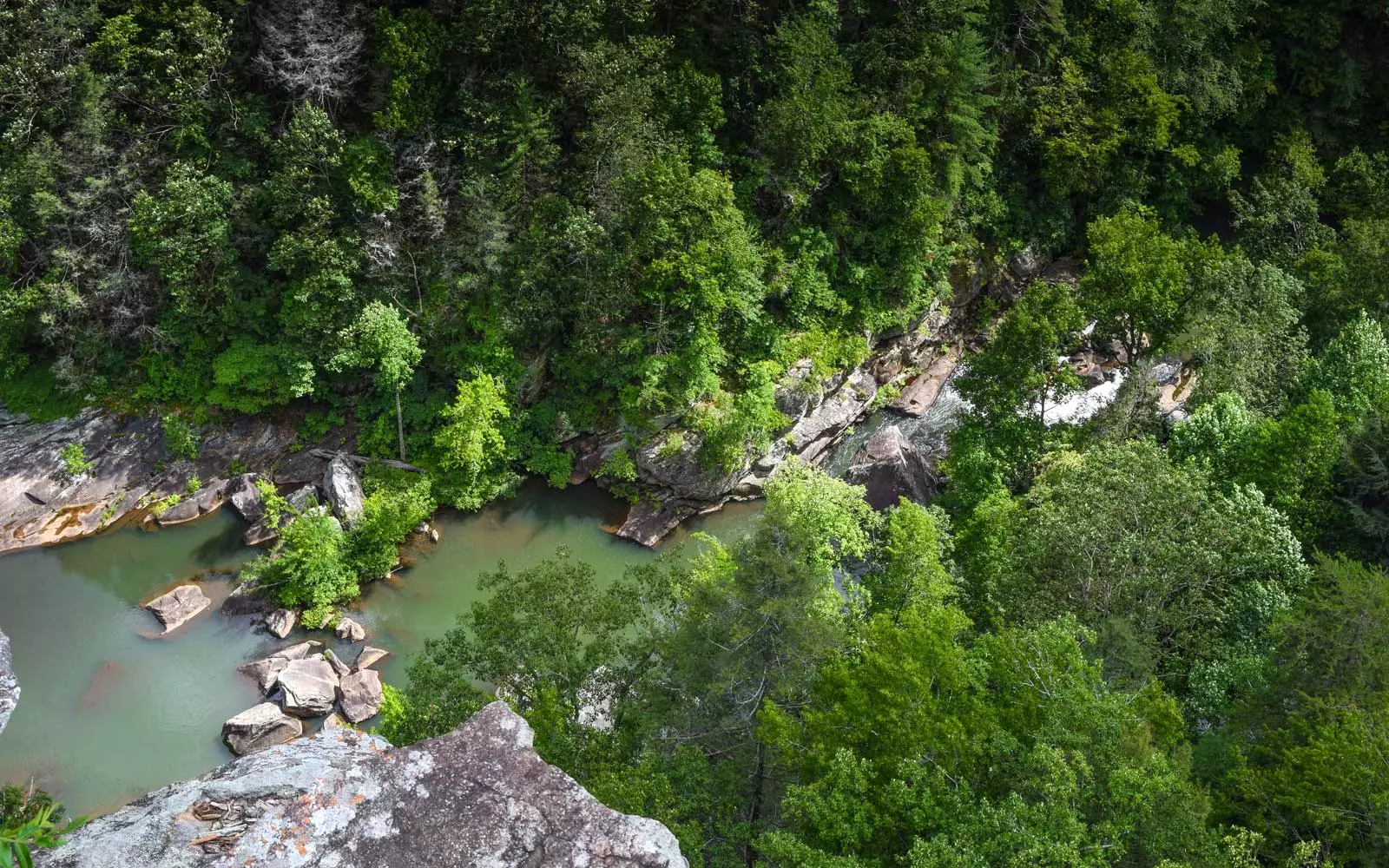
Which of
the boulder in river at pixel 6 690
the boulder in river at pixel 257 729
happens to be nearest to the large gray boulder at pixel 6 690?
the boulder in river at pixel 6 690

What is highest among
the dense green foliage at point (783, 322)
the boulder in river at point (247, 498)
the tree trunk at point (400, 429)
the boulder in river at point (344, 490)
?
the dense green foliage at point (783, 322)

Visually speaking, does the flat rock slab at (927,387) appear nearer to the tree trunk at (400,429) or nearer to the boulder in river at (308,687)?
the tree trunk at (400,429)

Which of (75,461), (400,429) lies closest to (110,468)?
(75,461)

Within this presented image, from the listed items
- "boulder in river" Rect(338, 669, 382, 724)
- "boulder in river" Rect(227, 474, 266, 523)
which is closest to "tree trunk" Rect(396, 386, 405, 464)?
"boulder in river" Rect(227, 474, 266, 523)

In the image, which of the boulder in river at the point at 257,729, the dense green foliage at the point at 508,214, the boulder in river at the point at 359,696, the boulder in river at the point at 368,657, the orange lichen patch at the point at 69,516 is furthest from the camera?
the orange lichen patch at the point at 69,516

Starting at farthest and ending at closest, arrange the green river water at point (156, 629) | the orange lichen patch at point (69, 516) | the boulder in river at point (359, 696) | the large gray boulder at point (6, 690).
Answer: the orange lichen patch at point (69, 516), the boulder in river at point (359, 696), the green river water at point (156, 629), the large gray boulder at point (6, 690)

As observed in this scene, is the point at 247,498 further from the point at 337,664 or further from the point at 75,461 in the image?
the point at 337,664

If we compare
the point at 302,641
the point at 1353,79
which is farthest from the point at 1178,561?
the point at 1353,79
